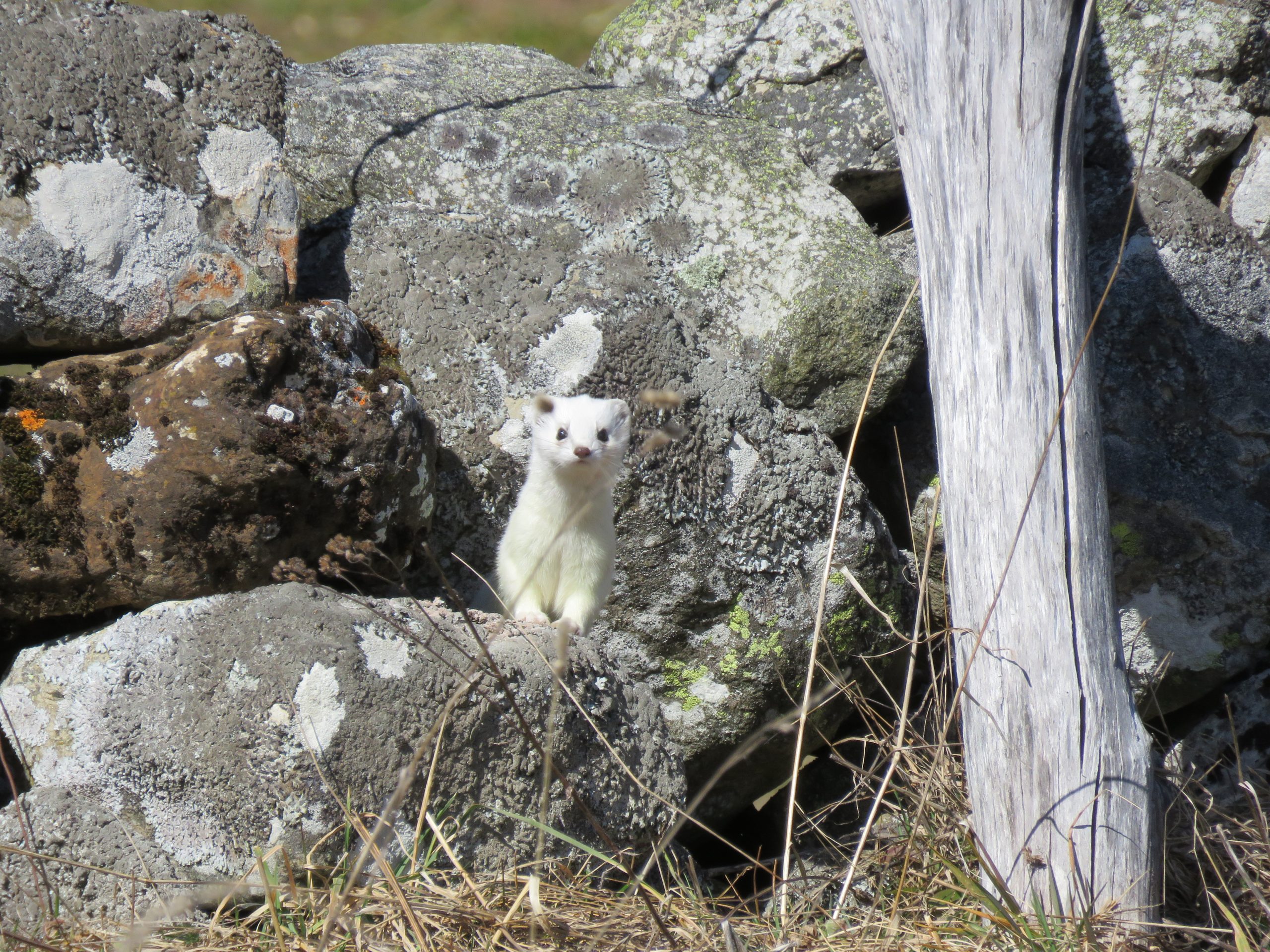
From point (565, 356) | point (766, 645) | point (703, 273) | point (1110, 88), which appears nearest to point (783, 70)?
point (703, 273)

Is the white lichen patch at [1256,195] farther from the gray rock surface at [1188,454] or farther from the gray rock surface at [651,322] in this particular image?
the gray rock surface at [651,322]

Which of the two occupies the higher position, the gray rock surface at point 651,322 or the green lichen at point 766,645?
the gray rock surface at point 651,322

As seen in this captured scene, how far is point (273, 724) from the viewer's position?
2.57 m

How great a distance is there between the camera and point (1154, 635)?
13.1 feet

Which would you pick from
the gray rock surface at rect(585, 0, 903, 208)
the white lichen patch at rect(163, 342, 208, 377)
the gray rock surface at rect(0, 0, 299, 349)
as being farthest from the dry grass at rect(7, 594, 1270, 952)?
the gray rock surface at rect(585, 0, 903, 208)

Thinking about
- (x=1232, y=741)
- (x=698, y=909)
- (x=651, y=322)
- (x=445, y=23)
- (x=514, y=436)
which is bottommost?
(x=1232, y=741)

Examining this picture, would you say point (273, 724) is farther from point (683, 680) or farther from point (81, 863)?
point (683, 680)

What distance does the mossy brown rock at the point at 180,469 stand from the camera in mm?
2717

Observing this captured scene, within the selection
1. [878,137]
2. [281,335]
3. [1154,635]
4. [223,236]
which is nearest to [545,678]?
[281,335]

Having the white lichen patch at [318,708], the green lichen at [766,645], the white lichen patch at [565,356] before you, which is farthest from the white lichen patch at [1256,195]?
the white lichen patch at [318,708]

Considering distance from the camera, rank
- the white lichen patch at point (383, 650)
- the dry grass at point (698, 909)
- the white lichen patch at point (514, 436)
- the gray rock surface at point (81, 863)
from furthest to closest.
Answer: the white lichen patch at point (514, 436) → the white lichen patch at point (383, 650) → the gray rock surface at point (81, 863) → the dry grass at point (698, 909)

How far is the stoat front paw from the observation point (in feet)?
10.9

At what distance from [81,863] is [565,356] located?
216 centimetres

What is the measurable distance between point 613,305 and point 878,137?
162 cm
